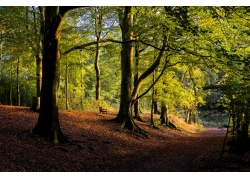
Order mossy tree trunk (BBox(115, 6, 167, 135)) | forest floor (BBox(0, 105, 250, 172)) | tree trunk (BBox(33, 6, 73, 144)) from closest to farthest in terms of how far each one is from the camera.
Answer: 1. forest floor (BBox(0, 105, 250, 172))
2. tree trunk (BBox(33, 6, 73, 144))
3. mossy tree trunk (BBox(115, 6, 167, 135))

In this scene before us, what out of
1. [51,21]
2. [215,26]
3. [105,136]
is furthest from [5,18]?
[215,26]

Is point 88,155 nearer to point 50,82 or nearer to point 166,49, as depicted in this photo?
point 50,82

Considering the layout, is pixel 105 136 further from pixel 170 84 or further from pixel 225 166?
pixel 170 84

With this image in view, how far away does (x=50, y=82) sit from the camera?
389 inches

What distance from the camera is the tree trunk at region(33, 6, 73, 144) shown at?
9.77 m

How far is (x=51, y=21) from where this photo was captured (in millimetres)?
9883

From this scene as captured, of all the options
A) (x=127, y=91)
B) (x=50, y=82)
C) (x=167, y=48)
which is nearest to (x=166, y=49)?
(x=167, y=48)

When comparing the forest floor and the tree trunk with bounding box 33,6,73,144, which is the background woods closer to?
the tree trunk with bounding box 33,6,73,144

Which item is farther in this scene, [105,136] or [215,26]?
[105,136]

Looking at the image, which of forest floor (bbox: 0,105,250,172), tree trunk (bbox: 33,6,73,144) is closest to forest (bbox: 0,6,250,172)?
tree trunk (bbox: 33,6,73,144)

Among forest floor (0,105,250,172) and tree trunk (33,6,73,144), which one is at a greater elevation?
tree trunk (33,6,73,144)

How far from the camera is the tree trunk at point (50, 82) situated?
9.77 metres

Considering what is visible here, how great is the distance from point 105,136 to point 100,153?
2.57 m

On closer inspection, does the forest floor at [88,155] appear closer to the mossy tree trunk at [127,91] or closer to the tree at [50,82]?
the tree at [50,82]
